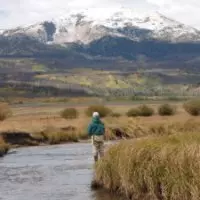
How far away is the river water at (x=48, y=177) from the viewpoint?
928 inches

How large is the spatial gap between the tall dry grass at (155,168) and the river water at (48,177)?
0.94 m

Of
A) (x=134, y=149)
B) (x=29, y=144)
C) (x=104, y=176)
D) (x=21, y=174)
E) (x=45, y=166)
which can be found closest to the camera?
(x=134, y=149)

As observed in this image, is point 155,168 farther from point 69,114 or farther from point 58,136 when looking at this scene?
point 69,114

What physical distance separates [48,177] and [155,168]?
1077 cm

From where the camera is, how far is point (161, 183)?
1884cm

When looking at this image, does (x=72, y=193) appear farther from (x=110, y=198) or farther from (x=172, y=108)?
(x=172, y=108)

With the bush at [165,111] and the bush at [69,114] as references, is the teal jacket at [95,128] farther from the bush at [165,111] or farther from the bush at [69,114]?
the bush at [165,111]

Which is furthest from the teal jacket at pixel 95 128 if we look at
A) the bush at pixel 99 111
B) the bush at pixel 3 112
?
the bush at pixel 99 111

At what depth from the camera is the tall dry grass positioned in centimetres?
1745

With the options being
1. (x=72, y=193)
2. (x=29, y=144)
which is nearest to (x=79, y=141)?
(x=29, y=144)

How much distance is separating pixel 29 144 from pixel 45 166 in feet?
73.4

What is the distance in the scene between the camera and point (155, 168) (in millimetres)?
19219

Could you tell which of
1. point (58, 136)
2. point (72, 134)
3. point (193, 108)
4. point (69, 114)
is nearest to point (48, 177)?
point (58, 136)

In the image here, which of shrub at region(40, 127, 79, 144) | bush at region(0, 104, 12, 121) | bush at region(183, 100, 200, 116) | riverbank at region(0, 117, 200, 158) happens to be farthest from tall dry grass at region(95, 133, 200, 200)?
bush at region(183, 100, 200, 116)
